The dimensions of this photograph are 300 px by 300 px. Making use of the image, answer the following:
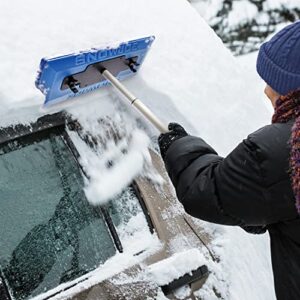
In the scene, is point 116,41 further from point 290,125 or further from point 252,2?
point 252,2

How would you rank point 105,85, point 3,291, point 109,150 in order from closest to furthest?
point 3,291
point 109,150
point 105,85

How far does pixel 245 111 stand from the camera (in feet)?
10.2

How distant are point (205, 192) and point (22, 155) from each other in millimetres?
786

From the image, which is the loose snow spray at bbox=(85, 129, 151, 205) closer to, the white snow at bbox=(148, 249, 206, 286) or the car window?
the car window

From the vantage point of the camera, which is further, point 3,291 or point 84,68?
point 84,68

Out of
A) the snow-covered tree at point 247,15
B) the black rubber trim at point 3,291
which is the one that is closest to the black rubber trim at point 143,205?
the black rubber trim at point 3,291

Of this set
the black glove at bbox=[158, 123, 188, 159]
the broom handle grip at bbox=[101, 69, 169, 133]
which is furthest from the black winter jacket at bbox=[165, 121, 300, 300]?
the broom handle grip at bbox=[101, 69, 169, 133]

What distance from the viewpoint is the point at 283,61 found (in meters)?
1.60

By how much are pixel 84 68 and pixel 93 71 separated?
0.32 ft

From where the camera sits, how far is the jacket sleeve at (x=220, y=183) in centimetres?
152

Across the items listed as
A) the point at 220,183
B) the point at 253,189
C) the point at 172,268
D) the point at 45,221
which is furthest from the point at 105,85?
the point at 253,189

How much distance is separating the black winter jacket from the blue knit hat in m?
0.15

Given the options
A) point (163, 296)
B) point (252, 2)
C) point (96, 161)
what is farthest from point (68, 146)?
point (252, 2)

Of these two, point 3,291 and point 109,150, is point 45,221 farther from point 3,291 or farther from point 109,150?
point 109,150
